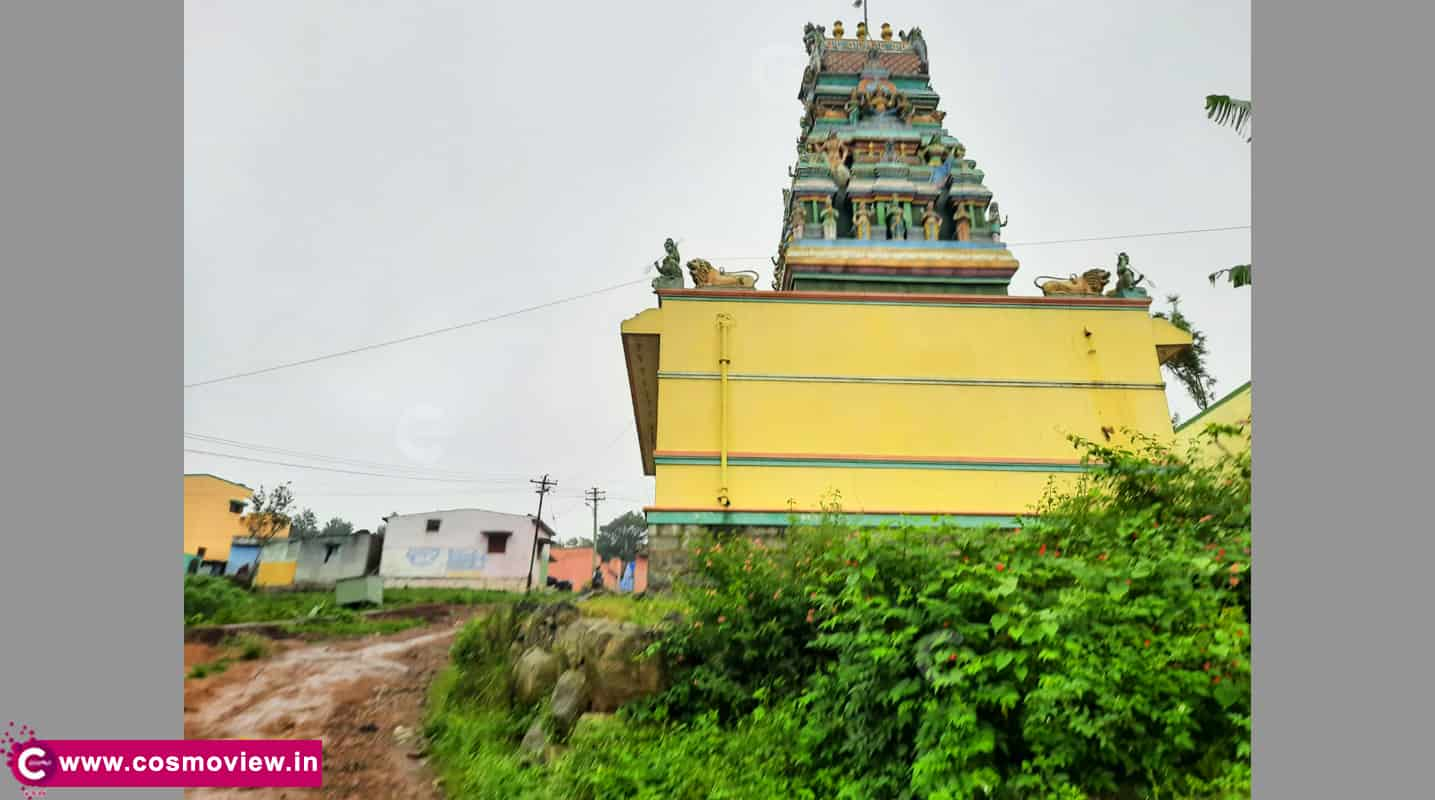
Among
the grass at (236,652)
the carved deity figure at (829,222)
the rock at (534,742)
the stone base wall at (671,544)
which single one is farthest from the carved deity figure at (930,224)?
the grass at (236,652)

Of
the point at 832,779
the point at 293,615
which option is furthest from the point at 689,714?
the point at 293,615

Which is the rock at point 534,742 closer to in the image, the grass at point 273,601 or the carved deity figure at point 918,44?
the grass at point 273,601

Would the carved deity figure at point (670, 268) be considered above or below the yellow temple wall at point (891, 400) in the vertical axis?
above

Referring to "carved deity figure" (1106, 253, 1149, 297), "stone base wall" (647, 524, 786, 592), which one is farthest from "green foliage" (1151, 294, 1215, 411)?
"stone base wall" (647, 524, 786, 592)

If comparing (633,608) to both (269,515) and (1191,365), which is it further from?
(1191,365)

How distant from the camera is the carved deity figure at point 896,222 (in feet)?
41.1

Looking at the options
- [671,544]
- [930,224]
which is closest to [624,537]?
[671,544]

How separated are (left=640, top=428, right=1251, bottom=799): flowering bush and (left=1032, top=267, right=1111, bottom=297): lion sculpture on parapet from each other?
619 cm

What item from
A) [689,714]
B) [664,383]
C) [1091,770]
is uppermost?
[664,383]

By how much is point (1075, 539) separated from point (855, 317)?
6.26m

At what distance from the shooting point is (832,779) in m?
4.59

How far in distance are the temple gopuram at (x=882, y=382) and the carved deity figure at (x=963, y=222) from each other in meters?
0.27

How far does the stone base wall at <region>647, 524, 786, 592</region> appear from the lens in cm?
934

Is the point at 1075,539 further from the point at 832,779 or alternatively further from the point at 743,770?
the point at 743,770
